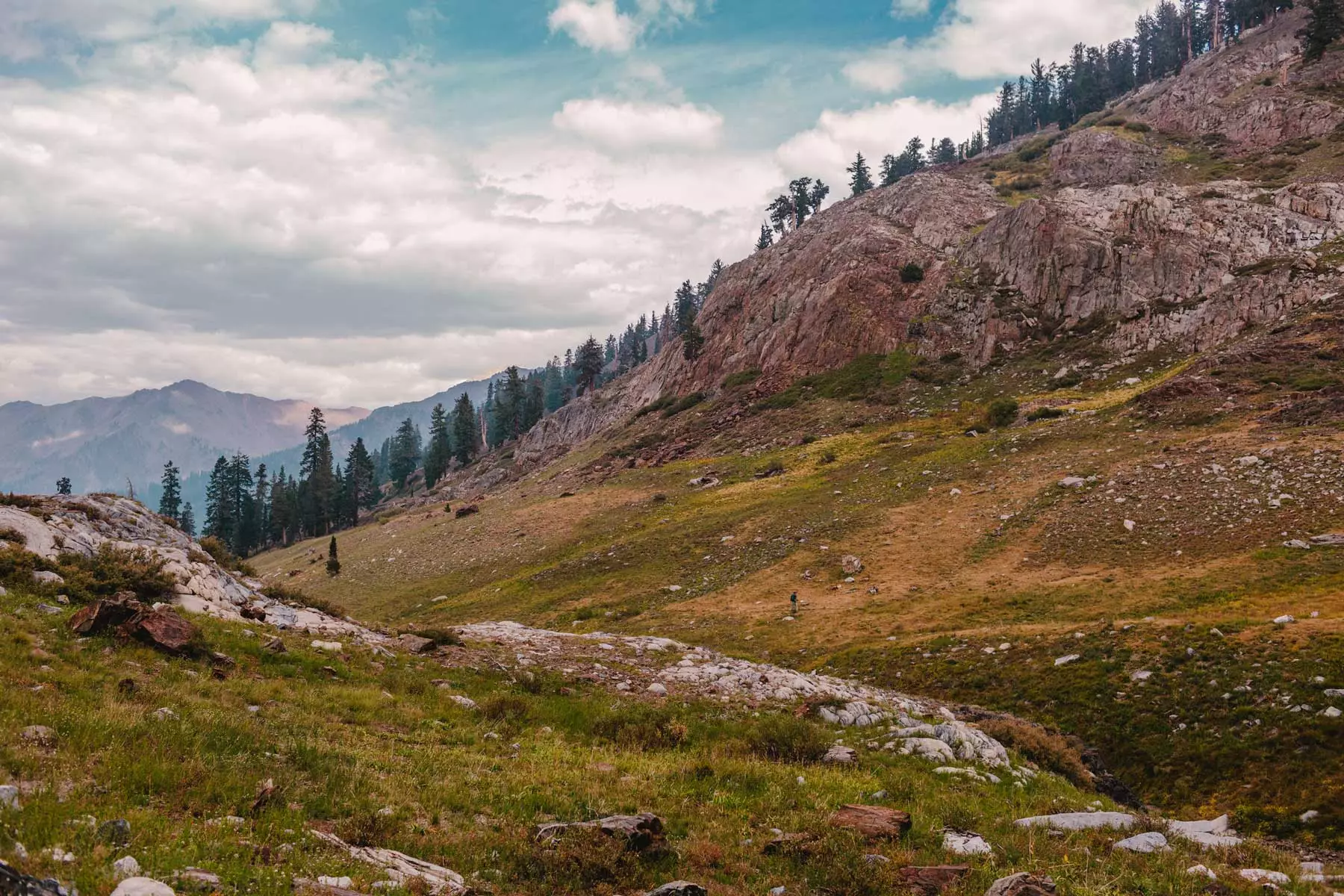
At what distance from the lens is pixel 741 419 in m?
80.0

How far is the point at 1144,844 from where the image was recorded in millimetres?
9969

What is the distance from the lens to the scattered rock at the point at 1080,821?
10984 mm

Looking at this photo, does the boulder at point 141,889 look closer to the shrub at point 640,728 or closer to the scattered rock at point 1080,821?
the shrub at point 640,728

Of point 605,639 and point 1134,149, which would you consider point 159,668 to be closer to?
point 605,639

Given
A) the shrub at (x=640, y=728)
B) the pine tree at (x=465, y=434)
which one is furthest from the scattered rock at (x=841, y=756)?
the pine tree at (x=465, y=434)

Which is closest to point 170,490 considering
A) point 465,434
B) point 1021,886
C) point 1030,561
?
point 465,434

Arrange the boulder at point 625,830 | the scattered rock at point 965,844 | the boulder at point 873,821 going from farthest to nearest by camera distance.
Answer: the boulder at point 873,821
the scattered rock at point 965,844
the boulder at point 625,830

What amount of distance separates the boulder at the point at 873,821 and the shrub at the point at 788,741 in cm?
344

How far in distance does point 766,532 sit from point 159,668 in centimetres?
3601

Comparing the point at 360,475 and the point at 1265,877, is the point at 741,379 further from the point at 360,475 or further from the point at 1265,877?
the point at 360,475

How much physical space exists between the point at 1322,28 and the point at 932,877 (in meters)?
155

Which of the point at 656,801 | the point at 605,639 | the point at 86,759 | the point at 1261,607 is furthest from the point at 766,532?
the point at 86,759

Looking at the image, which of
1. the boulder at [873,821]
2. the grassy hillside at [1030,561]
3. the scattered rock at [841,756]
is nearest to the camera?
the boulder at [873,821]

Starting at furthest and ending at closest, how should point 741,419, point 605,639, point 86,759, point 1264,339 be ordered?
point 741,419 < point 1264,339 < point 605,639 < point 86,759
